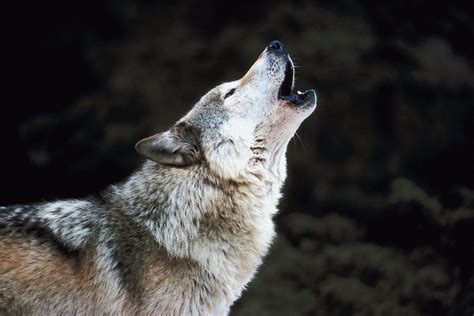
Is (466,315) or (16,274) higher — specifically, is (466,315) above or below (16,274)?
above

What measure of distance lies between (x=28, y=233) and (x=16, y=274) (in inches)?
11.2

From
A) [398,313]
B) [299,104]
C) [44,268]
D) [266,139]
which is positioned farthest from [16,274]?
[398,313]

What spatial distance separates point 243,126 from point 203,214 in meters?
0.62

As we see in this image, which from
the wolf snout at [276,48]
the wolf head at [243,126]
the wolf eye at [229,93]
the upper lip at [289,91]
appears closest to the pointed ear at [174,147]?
the wolf head at [243,126]

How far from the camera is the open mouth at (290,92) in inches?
173

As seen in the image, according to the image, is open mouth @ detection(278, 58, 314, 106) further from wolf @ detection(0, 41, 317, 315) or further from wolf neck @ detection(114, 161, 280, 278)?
wolf neck @ detection(114, 161, 280, 278)

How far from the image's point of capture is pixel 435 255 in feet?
20.9

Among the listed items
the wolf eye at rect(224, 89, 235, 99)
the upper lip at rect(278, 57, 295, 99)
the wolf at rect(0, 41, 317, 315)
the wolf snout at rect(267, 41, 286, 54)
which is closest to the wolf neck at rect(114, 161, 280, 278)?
the wolf at rect(0, 41, 317, 315)

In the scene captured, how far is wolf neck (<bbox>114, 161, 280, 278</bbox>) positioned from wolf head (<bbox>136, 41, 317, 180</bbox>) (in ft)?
0.33

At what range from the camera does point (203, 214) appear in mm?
4191

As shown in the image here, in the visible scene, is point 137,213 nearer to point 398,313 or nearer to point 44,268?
point 44,268

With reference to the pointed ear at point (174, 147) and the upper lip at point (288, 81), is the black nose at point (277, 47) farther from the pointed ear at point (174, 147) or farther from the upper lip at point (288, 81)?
the pointed ear at point (174, 147)

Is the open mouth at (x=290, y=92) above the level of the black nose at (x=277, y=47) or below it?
below

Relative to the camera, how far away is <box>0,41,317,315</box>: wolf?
3969 mm
